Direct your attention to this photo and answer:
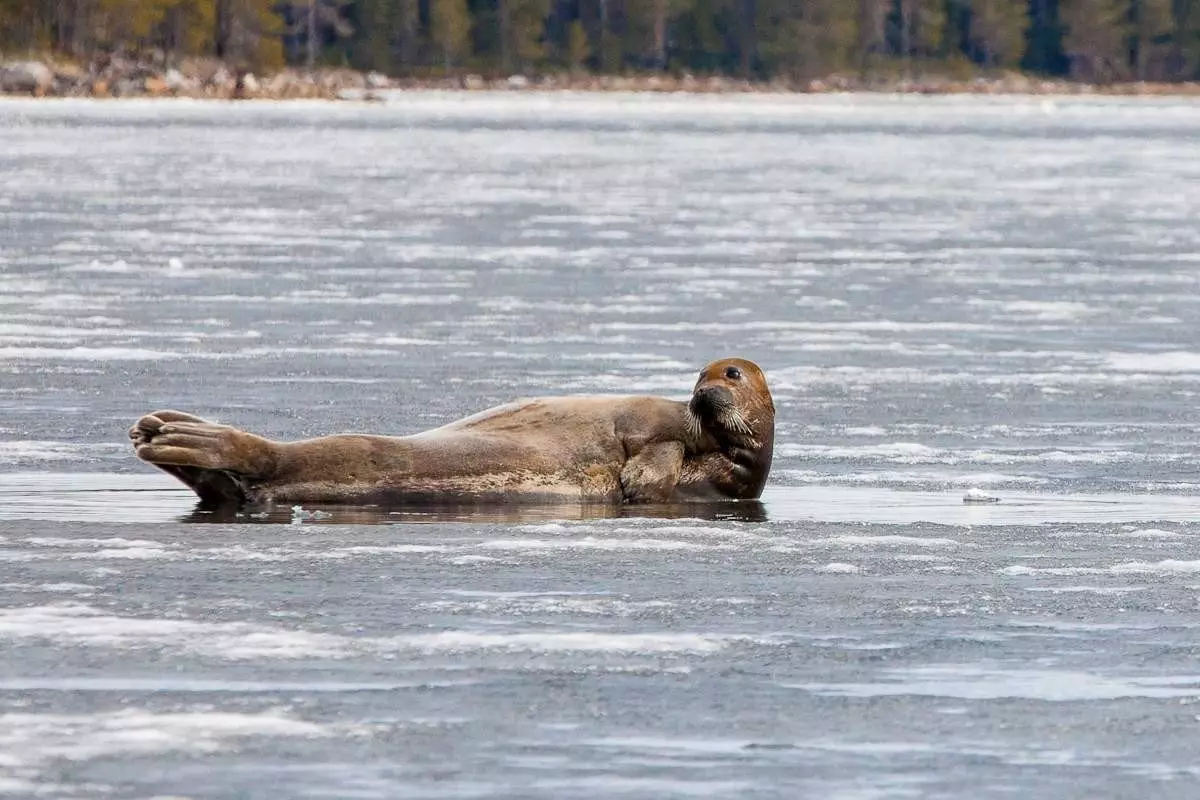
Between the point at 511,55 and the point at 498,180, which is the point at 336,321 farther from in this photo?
the point at 511,55

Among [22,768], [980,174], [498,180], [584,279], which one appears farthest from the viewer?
[980,174]

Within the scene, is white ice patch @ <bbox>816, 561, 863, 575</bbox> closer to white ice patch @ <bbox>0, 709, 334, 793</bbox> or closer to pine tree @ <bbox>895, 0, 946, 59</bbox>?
white ice patch @ <bbox>0, 709, 334, 793</bbox>

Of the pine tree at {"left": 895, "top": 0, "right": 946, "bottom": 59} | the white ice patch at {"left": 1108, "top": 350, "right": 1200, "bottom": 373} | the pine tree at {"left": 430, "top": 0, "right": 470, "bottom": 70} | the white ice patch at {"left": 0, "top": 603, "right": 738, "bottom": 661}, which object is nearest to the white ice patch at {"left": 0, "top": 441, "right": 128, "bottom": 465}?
the white ice patch at {"left": 0, "top": 603, "right": 738, "bottom": 661}

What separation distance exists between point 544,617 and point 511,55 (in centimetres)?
15365

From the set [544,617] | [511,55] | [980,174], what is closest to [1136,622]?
[544,617]

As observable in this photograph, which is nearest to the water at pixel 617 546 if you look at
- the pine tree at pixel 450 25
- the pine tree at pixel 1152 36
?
the pine tree at pixel 450 25

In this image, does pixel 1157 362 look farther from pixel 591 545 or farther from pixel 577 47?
pixel 577 47

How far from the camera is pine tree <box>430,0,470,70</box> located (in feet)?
513

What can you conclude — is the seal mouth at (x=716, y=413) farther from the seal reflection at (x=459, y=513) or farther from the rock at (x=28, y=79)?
the rock at (x=28, y=79)

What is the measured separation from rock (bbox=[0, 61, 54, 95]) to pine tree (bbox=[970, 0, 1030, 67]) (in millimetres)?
68795

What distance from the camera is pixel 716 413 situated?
10.4 m

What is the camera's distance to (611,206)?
38.1 metres

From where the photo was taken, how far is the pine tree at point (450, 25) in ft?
513


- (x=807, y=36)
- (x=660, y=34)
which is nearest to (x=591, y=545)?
(x=660, y=34)
